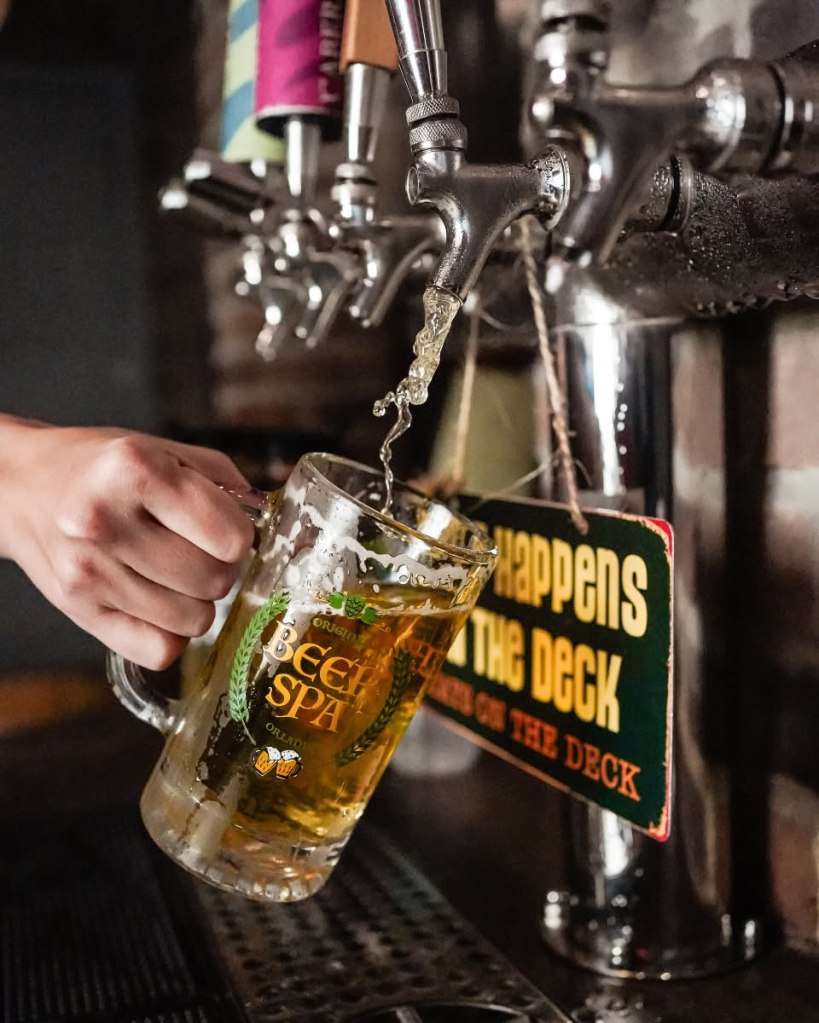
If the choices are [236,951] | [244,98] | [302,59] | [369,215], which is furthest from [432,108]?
[236,951]

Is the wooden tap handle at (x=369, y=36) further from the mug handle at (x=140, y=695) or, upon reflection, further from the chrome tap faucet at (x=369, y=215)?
the mug handle at (x=140, y=695)

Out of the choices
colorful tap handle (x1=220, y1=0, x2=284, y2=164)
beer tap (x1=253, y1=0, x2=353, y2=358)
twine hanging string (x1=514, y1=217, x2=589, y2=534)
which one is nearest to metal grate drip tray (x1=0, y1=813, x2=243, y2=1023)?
twine hanging string (x1=514, y1=217, x2=589, y2=534)

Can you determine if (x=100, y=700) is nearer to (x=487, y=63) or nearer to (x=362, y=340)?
(x=362, y=340)

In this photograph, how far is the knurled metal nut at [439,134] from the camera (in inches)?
19.9

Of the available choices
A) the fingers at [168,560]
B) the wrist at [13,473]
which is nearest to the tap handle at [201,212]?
the wrist at [13,473]

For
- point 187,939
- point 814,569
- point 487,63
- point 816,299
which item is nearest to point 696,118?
point 816,299

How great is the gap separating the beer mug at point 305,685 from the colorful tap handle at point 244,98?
36 centimetres

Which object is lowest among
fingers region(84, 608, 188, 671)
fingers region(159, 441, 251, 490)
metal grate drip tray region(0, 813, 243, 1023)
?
metal grate drip tray region(0, 813, 243, 1023)

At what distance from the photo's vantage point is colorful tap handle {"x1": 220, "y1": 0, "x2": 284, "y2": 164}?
91 cm

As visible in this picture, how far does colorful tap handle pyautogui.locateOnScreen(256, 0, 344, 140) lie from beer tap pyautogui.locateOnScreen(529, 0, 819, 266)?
0.38 m

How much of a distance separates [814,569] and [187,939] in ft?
1.77

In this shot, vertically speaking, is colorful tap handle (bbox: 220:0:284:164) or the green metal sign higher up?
colorful tap handle (bbox: 220:0:284:164)

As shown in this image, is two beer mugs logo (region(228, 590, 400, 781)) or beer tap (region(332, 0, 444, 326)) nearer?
two beer mugs logo (region(228, 590, 400, 781))

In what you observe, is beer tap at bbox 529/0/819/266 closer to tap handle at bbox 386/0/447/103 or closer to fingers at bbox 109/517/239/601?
tap handle at bbox 386/0/447/103
